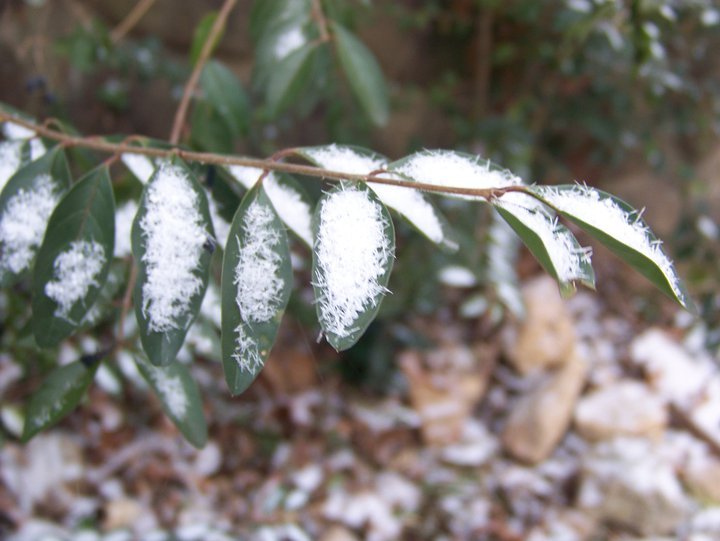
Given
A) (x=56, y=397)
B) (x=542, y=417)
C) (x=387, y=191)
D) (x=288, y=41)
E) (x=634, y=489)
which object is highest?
(x=288, y=41)

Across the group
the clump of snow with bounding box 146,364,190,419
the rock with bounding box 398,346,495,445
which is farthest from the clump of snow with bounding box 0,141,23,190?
the rock with bounding box 398,346,495,445

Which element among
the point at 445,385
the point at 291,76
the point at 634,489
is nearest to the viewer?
the point at 291,76

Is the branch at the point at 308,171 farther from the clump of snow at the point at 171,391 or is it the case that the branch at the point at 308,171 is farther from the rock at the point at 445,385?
the rock at the point at 445,385

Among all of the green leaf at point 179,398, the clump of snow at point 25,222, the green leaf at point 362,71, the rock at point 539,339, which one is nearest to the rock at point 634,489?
the rock at point 539,339

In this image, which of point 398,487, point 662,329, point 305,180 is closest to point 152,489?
point 398,487

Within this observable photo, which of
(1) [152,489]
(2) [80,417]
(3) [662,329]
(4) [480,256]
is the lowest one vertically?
(1) [152,489]

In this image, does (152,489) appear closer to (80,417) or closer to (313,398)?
(80,417)

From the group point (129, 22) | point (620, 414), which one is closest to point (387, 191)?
point (129, 22)

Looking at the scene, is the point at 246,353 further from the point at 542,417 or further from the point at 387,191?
the point at 542,417
